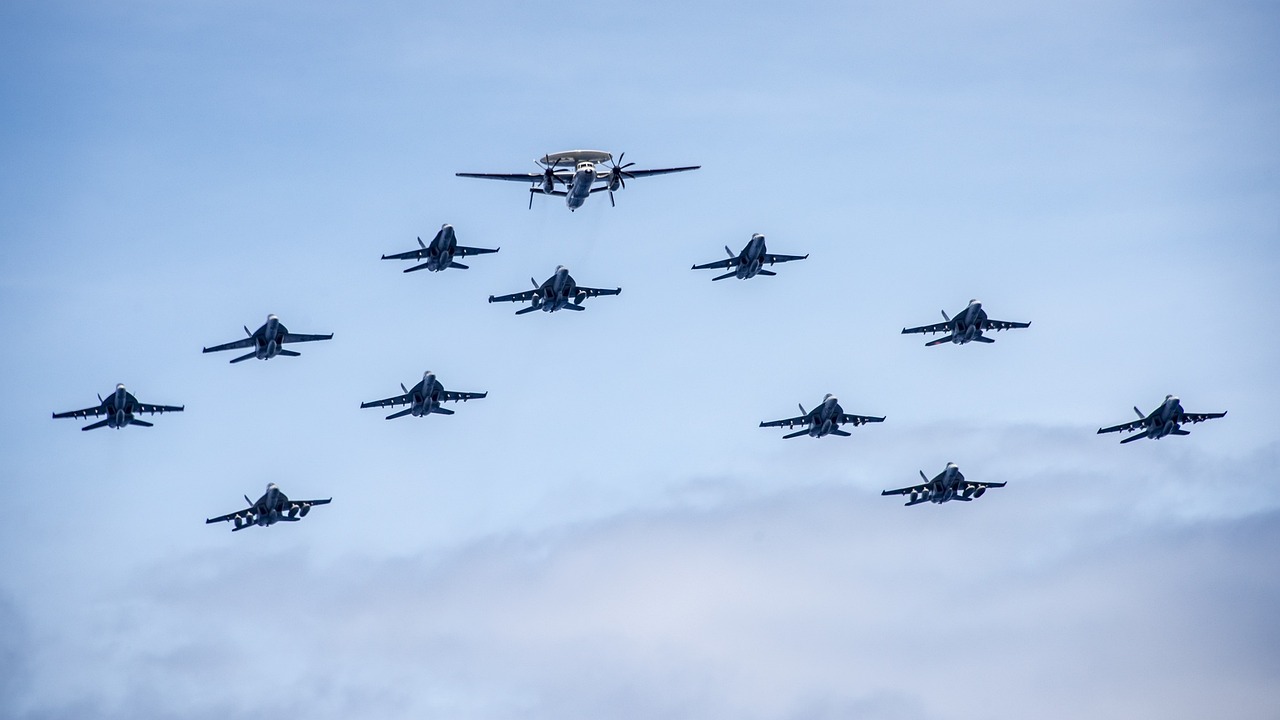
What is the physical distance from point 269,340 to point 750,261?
5219 cm

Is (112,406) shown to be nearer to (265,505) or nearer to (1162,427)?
(265,505)

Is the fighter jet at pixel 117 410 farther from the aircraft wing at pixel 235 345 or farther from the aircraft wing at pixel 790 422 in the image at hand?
the aircraft wing at pixel 790 422

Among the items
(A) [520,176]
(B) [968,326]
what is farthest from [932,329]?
(A) [520,176]

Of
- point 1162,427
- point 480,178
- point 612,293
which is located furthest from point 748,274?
point 1162,427

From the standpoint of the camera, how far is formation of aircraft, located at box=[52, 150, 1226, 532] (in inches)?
6619

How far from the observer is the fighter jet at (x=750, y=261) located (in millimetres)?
171500

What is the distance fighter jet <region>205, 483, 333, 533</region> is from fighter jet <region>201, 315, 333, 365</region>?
16361mm

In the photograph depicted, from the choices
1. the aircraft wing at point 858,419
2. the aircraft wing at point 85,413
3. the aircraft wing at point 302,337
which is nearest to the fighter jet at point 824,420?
the aircraft wing at point 858,419

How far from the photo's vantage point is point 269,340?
16488 centimetres

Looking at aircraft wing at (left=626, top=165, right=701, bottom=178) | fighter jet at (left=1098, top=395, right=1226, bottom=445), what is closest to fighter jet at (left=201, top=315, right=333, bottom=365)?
aircraft wing at (left=626, top=165, right=701, bottom=178)

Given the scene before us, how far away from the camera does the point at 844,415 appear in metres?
176

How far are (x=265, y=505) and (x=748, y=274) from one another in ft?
193

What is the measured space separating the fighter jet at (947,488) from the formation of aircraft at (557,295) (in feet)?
132

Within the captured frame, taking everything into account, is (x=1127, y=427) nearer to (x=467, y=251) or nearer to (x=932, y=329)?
(x=932, y=329)
